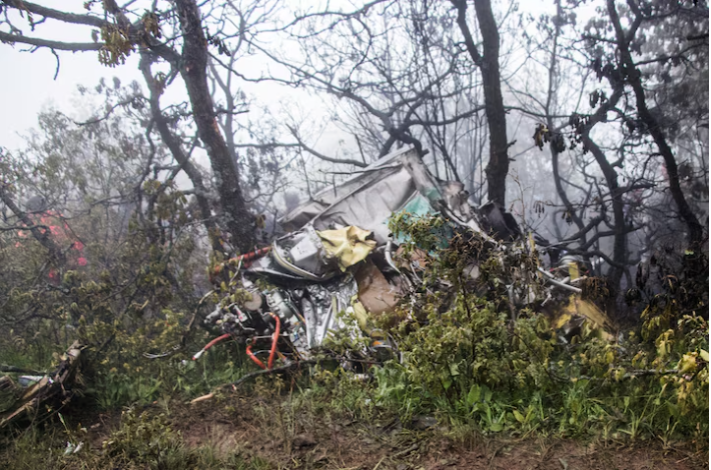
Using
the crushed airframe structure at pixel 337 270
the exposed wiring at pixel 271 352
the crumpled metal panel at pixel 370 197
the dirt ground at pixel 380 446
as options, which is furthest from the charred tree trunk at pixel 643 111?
the exposed wiring at pixel 271 352

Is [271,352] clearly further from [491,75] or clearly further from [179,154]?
[491,75]

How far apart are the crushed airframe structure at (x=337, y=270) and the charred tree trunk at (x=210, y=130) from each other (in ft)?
1.57

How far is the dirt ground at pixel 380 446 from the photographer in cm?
234

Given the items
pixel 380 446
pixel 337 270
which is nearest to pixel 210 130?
pixel 337 270

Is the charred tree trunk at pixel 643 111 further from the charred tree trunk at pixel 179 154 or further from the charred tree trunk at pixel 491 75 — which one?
the charred tree trunk at pixel 179 154

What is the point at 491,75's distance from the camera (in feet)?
17.6

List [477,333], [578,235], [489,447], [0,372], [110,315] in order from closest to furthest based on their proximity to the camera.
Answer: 1. [489,447]
2. [477,333]
3. [0,372]
4. [110,315]
5. [578,235]

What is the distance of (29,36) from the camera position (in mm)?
4031

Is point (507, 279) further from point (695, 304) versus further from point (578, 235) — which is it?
point (578, 235)

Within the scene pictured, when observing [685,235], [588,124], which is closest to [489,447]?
[685,235]

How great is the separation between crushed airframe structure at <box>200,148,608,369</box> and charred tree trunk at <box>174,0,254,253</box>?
1.57 ft

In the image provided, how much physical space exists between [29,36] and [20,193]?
4.48 ft

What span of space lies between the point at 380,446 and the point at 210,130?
3.55m

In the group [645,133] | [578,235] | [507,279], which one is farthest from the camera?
[578,235]
